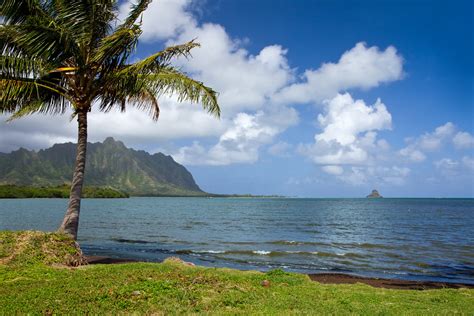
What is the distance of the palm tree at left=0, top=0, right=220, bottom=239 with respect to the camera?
50.3 ft

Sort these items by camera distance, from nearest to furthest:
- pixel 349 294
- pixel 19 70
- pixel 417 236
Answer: pixel 349 294 < pixel 19 70 < pixel 417 236

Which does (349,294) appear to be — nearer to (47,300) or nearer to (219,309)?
(219,309)

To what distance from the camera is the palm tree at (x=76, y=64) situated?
15.3 metres

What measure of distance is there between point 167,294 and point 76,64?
1178cm

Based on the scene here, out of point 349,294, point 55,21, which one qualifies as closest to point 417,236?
point 349,294

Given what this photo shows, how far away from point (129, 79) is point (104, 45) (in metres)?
1.79

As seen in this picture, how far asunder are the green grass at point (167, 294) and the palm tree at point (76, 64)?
4731 millimetres

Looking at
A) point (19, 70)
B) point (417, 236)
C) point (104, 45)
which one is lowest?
point (417, 236)

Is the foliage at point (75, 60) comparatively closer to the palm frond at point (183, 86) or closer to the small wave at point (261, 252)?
the palm frond at point (183, 86)

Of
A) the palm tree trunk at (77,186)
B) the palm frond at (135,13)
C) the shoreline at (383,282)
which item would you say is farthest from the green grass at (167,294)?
the palm frond at (135,13)

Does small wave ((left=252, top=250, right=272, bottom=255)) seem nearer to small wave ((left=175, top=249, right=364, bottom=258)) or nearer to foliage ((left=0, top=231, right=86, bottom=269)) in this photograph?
small wave ((left=175, top=249, right=364, bottom=258))

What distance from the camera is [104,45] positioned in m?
15.9

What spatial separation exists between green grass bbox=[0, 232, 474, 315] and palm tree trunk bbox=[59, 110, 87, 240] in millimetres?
2304

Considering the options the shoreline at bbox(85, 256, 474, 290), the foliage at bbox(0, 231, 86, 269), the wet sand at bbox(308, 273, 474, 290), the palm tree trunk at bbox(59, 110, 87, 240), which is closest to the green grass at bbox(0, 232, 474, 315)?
the foliage at bbox(0, 231, 86, 269)
